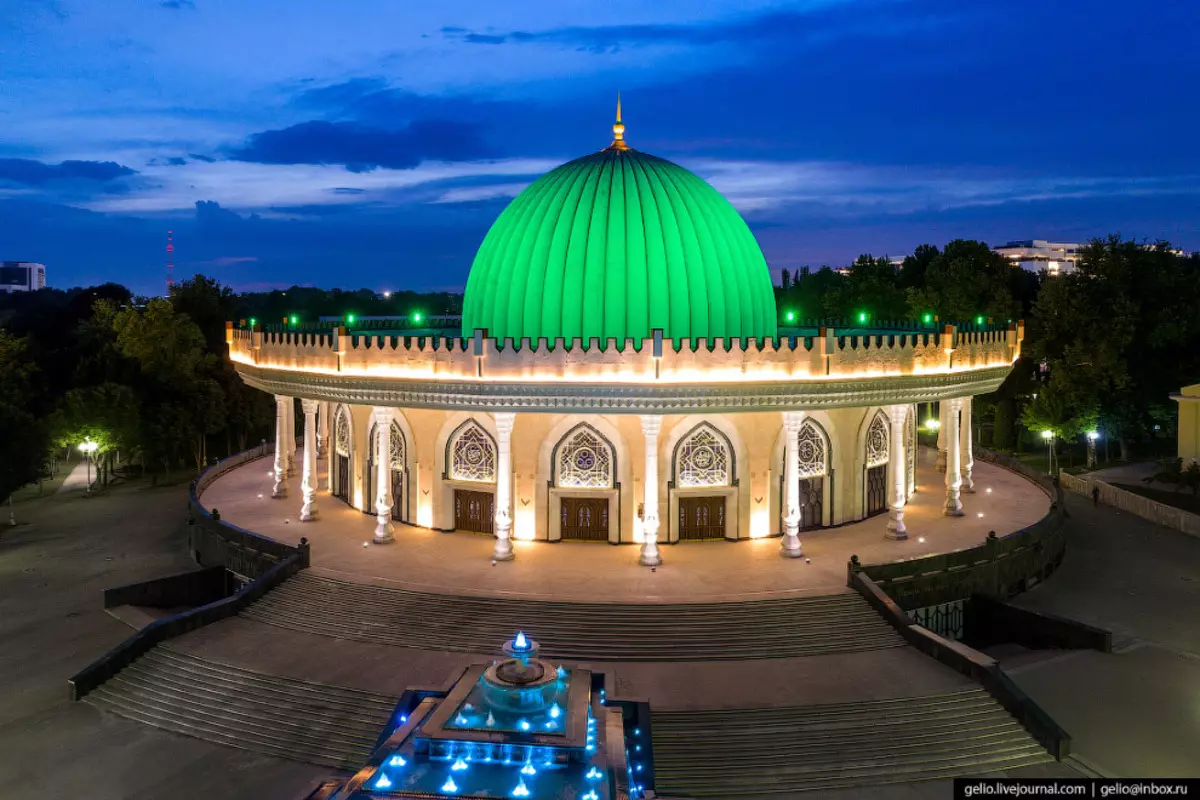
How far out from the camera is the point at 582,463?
2620cm

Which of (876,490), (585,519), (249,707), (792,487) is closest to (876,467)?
(876,490)

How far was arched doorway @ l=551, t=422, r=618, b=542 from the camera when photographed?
2611 centimetres

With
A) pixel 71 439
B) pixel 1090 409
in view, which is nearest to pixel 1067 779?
pixel 1090 409

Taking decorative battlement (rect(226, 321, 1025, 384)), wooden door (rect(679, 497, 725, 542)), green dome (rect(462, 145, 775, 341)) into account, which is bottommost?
wooden door (rect(679, 497, 725, 542))

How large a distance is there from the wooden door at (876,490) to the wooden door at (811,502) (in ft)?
7.69

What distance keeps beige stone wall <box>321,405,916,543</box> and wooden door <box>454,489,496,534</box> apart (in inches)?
8.9

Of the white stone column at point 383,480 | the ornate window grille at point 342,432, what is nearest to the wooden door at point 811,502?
the white stone column at point 383,480

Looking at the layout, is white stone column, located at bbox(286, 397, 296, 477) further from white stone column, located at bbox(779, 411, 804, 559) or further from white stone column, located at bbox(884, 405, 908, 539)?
white stone column, located at bbox(884, 405, 908, 539)

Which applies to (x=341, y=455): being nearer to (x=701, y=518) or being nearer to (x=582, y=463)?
(x=582, y=463)

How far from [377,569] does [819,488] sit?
13.6m

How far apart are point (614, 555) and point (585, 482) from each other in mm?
2520

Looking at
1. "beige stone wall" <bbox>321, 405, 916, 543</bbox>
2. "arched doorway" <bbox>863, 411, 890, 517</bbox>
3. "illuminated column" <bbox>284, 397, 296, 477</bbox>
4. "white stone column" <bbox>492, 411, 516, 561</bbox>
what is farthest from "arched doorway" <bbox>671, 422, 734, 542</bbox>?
"illuminated column" <bbox>284, 397, 296, 477</bbox>

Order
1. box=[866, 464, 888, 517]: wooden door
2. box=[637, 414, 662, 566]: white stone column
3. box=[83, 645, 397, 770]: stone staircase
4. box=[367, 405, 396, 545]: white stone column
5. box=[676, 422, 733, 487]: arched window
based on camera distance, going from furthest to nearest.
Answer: box=[866, 464, 888, 517]: wooden door < box=[676, 422, 733, 487]: arched window < box=[367, 405, 396, 545]: white stone column < box=[637, 414, 662, 566]: white stone column < box=[83, 645, 397, 770]: stone staircase

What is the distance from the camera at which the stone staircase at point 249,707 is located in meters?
16.0
